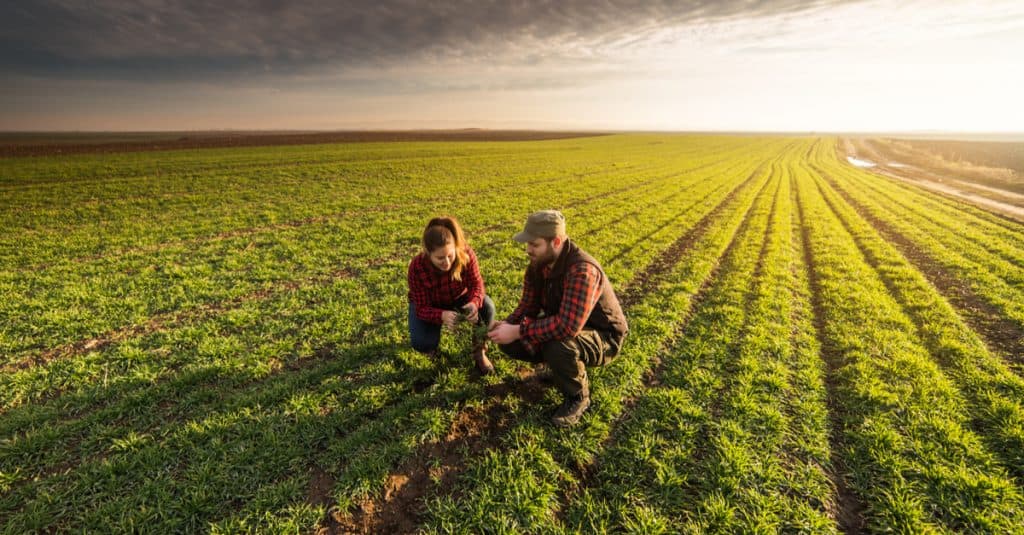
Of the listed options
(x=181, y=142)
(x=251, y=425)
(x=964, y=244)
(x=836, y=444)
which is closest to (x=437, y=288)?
(x=251, y=425)

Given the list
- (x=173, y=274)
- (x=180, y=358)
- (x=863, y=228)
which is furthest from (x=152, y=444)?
(x=863, y=228)

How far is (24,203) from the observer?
17031 millimetres

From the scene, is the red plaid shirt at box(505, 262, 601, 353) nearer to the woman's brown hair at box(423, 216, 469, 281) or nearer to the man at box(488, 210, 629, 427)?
the man at box(488, 210, 629, 427)

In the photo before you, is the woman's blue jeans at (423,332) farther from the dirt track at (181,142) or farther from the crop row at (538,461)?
the dirt track at (181,142)

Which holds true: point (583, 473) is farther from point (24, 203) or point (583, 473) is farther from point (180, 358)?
point (24, 203)

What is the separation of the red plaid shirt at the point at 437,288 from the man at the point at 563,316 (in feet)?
3.19

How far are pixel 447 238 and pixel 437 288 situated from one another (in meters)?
0.89

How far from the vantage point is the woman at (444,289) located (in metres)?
4.85

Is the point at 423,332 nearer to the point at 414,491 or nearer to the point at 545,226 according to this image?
the point at 414,491

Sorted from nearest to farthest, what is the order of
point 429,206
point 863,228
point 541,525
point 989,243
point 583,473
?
point 541,525 < point 583,473 < point 989,243 < point 863,228 < point 429,206

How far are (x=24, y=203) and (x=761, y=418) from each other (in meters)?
28.8

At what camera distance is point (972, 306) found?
26.8 ft

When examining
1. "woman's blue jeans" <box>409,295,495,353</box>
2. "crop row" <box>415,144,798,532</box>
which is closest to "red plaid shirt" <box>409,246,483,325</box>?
"woman's blue jeans" <box>409,295,495,353</box>

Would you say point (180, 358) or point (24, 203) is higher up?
point (24, 203)
